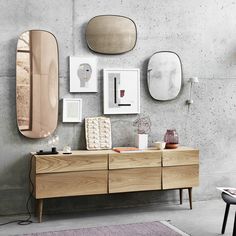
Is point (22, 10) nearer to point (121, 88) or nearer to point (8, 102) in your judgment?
point (8, 102)

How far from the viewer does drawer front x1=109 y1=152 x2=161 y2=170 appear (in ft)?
16.8

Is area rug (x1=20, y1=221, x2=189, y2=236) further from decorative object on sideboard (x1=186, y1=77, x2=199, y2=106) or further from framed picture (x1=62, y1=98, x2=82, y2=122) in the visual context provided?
decorative object on sideboard (x1=186, y1=77, x2=199, y2=106)

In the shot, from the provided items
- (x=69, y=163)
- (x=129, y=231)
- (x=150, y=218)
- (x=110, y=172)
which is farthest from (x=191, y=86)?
(x=129, y=231)

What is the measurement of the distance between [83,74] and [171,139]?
51.6 inches

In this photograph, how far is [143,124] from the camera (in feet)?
18.7

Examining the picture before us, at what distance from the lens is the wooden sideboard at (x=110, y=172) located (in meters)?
4.88

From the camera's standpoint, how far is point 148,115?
575cm

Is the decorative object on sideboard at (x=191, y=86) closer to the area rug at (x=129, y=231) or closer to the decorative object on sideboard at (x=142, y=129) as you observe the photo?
the decorative object on sideboard at (x=142, y=129)

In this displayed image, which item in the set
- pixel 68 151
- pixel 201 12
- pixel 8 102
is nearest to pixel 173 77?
pixel 201 12

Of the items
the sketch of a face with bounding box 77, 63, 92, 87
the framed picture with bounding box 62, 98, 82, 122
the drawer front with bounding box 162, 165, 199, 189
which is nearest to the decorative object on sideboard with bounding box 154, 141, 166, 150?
the drawer front with bounding box 162, 165, 199, 189

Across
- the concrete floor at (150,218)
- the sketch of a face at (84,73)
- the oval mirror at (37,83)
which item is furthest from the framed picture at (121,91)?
the concrete floor at (150,218)

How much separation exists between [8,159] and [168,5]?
271cm

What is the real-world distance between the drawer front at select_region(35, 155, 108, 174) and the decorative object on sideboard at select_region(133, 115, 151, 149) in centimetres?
61

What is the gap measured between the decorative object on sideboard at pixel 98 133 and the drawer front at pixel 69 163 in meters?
0.36
